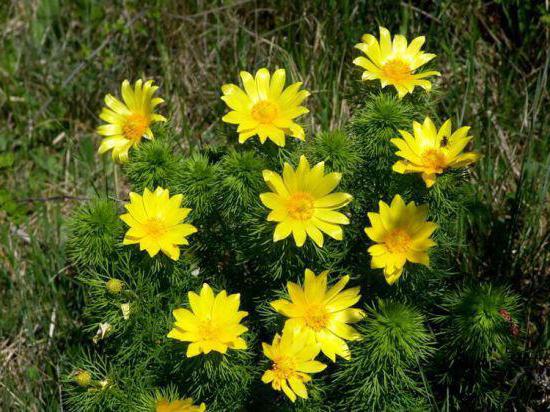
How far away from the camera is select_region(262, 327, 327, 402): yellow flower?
1770 millimetres

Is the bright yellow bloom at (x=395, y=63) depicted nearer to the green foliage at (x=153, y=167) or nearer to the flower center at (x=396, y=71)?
the flower center at (x=396, y=71)

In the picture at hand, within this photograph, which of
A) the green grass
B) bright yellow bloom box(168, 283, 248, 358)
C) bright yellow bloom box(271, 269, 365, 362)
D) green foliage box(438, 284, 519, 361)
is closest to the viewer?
bright yellow bloom box(168, 283, 248, 358)

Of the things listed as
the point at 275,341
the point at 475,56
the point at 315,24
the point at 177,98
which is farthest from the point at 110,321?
the point at 475,56

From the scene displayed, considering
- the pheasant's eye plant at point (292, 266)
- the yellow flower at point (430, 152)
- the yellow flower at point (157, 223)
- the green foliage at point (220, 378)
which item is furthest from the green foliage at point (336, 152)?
the green foliage at point (220, 378)

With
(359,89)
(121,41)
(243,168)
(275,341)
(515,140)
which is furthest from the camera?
(121,41)

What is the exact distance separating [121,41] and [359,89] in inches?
65.6

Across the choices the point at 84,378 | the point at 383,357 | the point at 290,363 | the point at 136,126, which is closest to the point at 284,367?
the point at 290,363

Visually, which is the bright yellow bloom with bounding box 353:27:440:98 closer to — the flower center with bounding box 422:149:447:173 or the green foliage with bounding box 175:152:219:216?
the flower center with bounding box 422:149:447:173

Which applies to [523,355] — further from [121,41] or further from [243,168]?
[121,41]

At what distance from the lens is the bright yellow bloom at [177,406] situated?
1803 millimetres

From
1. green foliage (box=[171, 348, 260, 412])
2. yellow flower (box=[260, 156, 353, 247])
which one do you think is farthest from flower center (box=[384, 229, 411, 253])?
green foliage (box=[171, 348, 260, 412])

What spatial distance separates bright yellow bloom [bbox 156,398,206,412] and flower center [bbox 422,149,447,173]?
0.85m

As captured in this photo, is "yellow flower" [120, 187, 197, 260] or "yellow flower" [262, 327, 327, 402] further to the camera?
"yellow flower" [120, 187, 197, 260]

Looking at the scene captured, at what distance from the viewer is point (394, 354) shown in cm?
186
